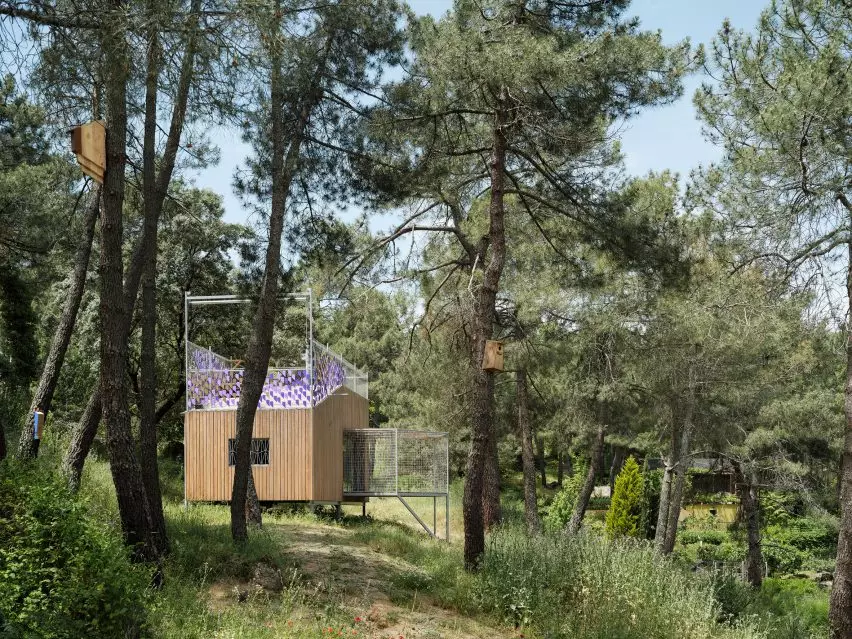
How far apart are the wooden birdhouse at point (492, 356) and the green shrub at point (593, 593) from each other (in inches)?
82.9

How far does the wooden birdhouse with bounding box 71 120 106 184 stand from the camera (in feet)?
22.5

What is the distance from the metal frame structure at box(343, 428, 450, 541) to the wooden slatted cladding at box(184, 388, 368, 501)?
0.88 metres

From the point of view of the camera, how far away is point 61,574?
18.5 feet

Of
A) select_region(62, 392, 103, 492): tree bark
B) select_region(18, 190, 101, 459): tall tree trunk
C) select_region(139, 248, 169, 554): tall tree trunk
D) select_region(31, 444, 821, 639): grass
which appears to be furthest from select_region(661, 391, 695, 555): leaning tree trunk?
select_region(62, 392, 103, 492): tree bark

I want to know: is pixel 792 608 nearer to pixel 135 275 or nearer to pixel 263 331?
pixel 263 331

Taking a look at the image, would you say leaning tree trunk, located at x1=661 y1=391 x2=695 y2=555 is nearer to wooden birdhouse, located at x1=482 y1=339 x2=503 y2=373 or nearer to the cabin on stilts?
the cabin on stilts

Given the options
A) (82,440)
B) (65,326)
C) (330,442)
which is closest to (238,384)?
(330,442)

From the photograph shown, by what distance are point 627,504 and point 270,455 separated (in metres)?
11.2

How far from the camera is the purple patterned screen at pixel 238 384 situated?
51.4 ft

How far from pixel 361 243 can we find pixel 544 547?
207 inches

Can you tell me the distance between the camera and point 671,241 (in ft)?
39.4

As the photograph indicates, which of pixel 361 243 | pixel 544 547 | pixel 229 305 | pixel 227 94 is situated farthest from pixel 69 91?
pixel 229 305

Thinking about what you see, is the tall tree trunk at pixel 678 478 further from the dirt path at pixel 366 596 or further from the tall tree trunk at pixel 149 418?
the tall tree trunk at pixel 149 418

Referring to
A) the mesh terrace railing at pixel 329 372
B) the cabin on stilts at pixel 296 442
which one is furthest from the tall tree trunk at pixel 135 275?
the mesh terrace railing at pixel 329 372
